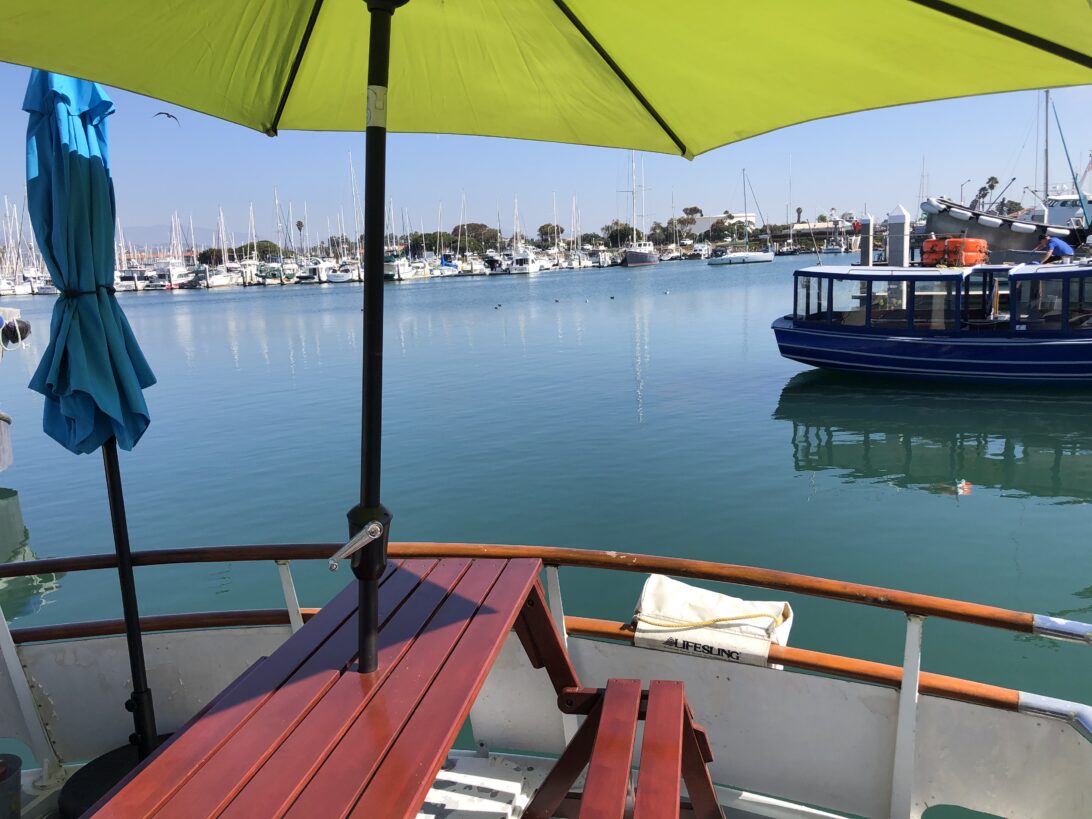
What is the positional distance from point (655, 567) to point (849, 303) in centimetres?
1444

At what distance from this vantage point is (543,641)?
7.09ft

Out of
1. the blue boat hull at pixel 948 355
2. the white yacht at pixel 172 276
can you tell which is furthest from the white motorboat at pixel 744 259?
the blue boat hull at pixel 948 355

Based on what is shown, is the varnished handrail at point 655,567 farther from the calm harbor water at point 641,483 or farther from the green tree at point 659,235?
the green tree at point 659,235

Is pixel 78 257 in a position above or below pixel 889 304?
below

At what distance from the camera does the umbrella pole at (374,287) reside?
1554mm

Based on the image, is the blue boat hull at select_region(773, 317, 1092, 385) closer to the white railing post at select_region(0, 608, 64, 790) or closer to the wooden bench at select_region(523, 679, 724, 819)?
the wooden bench at select_region(523, 679, 724, 819)

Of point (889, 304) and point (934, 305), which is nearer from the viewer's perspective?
point (934, 305)

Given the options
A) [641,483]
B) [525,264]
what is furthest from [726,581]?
[525,264]

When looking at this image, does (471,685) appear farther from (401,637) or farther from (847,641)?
(847,641)

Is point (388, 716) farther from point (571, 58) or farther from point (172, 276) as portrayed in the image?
point (172, 276)

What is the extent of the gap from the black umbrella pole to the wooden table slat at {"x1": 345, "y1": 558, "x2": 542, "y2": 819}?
3.86ft

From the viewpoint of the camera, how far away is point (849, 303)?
15.1 meters

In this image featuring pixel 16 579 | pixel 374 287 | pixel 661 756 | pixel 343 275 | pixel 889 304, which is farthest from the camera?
pixel 343 275

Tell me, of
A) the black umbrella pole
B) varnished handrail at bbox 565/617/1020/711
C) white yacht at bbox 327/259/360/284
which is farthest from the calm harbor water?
white yacht at bbox 327/259/360/284
